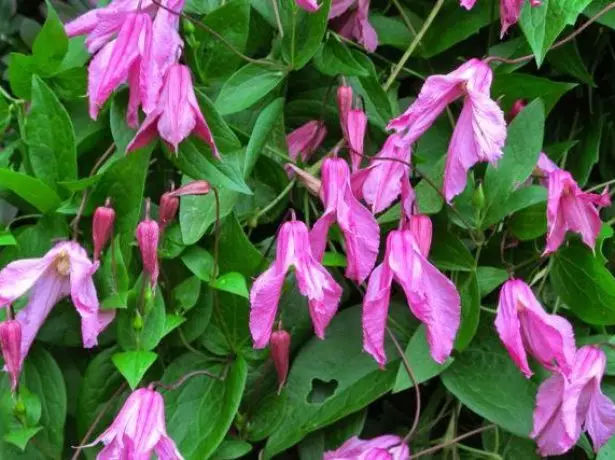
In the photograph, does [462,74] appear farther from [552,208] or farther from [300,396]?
[300,396]

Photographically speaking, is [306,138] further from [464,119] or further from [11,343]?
[11,343]

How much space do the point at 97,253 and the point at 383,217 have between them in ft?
0.78

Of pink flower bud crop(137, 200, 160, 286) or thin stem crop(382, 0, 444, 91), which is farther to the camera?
thin stem crop(382, 0, 444, 91)

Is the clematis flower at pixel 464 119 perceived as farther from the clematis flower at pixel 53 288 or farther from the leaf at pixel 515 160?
the clematis flower at pixel 53 288

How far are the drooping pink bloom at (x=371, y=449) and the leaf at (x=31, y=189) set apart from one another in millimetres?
305

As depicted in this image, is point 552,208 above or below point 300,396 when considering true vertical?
above

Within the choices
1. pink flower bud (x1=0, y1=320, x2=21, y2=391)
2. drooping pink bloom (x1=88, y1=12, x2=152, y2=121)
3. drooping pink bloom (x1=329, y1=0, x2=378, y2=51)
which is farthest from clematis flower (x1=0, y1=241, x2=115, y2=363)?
drooping pink bloom (x1=329, y1=0, x2=378, y2=51)

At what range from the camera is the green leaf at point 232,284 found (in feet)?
2.38

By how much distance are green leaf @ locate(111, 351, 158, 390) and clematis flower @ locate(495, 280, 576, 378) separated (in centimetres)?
27

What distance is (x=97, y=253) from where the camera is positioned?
0.72 meters

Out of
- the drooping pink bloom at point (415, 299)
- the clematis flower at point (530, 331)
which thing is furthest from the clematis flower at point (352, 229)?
the clematis flower at point (530, 331)

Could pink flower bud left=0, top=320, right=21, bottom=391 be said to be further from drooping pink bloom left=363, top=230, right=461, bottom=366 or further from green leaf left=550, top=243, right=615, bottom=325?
green leaf left=550, top=243, right=615, bottom=325

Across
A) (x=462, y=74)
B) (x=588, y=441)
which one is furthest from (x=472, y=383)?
(x=462, y=74)

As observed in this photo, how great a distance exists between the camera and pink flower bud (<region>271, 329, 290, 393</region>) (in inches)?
28.7
